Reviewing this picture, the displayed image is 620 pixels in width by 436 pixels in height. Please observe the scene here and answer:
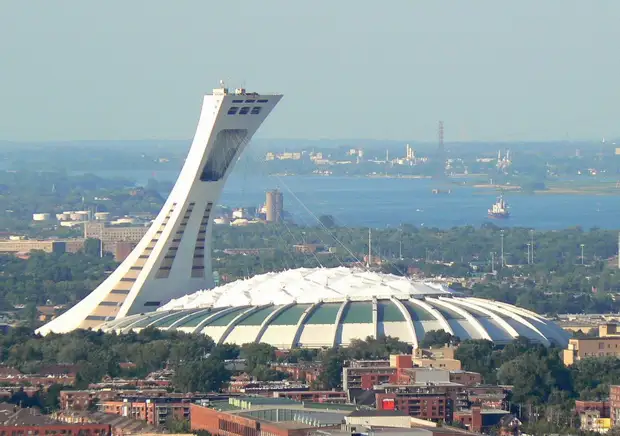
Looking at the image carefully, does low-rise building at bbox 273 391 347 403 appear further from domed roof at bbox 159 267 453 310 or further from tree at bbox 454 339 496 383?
domed roof at bbox 159 267 453 310

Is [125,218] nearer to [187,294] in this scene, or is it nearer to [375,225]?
[375,225]

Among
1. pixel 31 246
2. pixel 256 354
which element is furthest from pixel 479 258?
pixel 256 354

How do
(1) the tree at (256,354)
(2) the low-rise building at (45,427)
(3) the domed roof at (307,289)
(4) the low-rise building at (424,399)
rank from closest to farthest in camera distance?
(2) the low-rise building at (45,427)
(4) the low-rise building at (424,399)
(1) the tree at (256,354)
(3) the domed roof at (307,289)

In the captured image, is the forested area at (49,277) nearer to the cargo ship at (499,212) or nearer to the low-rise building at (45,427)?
the low-rise building at (45,427)

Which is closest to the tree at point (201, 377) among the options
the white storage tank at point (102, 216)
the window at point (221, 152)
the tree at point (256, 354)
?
the tree at point (256, 354)

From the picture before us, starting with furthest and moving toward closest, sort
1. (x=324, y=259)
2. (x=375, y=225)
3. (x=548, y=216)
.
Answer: (x=548, y=216)
(x=375, y=225)
(x=324, y=259)

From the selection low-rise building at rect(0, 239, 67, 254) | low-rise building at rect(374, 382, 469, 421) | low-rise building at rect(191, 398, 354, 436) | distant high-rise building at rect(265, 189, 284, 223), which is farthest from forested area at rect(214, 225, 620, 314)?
low-rise building at rect(191, 398, 354, 436)

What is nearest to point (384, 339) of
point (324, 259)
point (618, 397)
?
point (618, 397)
